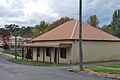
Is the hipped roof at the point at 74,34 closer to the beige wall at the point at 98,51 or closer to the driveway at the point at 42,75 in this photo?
the beige wall at the point at 98,51

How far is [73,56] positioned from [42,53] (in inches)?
390

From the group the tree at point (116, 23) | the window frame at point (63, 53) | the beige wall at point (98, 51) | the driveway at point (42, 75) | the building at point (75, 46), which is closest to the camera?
the driveway at point (42, 75)

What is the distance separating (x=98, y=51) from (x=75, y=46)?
161 inches

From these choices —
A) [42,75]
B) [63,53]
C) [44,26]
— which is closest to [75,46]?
[63,53]

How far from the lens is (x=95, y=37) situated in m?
41.2

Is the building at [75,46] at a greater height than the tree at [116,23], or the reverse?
the tree at [116,23]

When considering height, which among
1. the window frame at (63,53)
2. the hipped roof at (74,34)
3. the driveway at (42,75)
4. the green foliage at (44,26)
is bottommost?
the driveway at (42,75)

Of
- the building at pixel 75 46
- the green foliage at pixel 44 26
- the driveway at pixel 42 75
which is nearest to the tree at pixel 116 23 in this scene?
the green foliage at pixel 44 26

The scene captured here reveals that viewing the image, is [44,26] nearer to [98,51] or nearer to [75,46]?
[98,51]

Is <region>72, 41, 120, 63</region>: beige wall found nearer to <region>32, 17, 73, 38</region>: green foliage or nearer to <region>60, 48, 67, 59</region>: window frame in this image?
<region>60, 48, 67, 59</region>: window frame

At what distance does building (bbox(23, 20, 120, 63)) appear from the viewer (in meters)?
38.9

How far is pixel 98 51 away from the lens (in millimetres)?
41125

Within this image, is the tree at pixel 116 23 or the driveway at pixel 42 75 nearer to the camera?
the driveway at pixel 42 75

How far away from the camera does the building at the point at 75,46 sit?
38.9 metres
